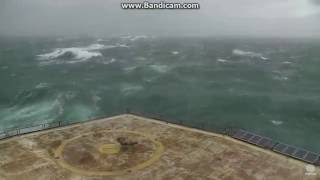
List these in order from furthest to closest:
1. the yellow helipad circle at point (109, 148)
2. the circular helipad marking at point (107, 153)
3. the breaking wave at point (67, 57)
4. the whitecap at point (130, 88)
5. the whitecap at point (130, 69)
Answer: the breaking wave at point (67, 57)
the whitecap at point (130, 69)
the whitecap at point (130, 88)
the yellow helipad circle at point (109, 148)
the circular helipad marking at point (107, 153)

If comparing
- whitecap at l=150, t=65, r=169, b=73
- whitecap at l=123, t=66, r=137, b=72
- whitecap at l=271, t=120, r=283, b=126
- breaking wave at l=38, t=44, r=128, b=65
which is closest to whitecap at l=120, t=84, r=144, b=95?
whitecap at l=123, t=66, r=137, b=72

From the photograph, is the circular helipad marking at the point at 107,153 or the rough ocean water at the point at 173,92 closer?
the circular helipad marking at the point at 107,153

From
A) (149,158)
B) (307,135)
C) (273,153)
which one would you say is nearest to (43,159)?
(149,158)

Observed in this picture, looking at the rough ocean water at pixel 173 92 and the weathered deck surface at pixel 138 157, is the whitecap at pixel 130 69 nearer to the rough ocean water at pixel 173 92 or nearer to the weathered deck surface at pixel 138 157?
the rough ocean water at pixel 173 92

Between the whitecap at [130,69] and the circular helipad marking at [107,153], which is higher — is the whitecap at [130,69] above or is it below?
below

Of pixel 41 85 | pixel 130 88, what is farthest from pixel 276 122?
pixel 41 85

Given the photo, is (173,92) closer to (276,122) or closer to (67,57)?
(276,122)

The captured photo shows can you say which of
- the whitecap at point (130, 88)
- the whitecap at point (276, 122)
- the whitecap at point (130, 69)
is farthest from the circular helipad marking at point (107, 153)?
the whitecap at point (130, 69)
